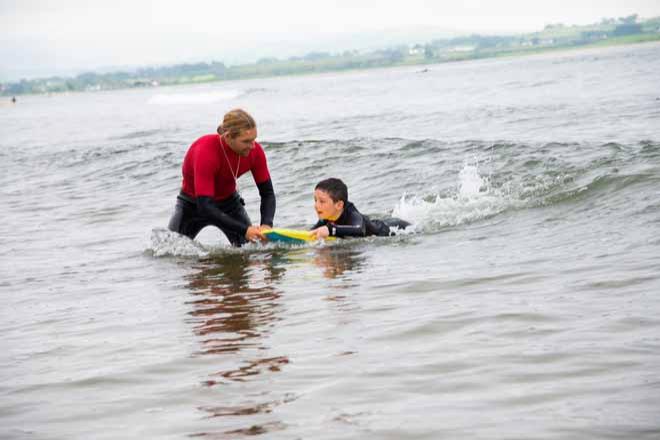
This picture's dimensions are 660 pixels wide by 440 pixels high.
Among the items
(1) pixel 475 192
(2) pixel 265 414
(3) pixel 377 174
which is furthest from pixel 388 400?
(3) pixel 377 174

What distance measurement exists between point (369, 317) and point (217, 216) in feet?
11.0

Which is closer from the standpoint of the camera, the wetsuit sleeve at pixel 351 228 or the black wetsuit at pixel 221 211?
the black wetsuit at pixel 221 211

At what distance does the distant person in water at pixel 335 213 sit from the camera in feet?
32.1

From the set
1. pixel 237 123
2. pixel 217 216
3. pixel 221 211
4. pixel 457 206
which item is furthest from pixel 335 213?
pixel 457 206

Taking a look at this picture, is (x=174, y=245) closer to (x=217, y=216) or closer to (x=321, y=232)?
(x=217, y=216)

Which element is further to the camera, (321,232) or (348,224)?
(348,224)

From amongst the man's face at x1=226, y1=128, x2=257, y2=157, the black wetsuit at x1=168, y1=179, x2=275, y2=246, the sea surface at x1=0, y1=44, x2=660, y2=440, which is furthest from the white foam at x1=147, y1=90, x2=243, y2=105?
the man's face at x1=226, y1=128, x2=257, y2=157

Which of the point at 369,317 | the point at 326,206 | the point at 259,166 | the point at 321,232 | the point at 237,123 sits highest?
the point at 237,123

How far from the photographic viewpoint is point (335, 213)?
32.7 feet

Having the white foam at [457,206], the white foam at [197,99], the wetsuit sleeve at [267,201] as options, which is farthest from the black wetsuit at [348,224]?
the white foam at [197,99]

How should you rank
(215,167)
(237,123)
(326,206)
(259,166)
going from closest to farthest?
1. (237,123)
2. (215,167)
3. (259,166)
4. (326,206)

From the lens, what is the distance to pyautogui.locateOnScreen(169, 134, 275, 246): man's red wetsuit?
921 cm

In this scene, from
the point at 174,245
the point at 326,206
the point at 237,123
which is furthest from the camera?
the point at 174,245

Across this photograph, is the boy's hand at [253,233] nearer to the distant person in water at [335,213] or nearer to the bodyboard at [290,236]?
the bodyboard at [290,236]
